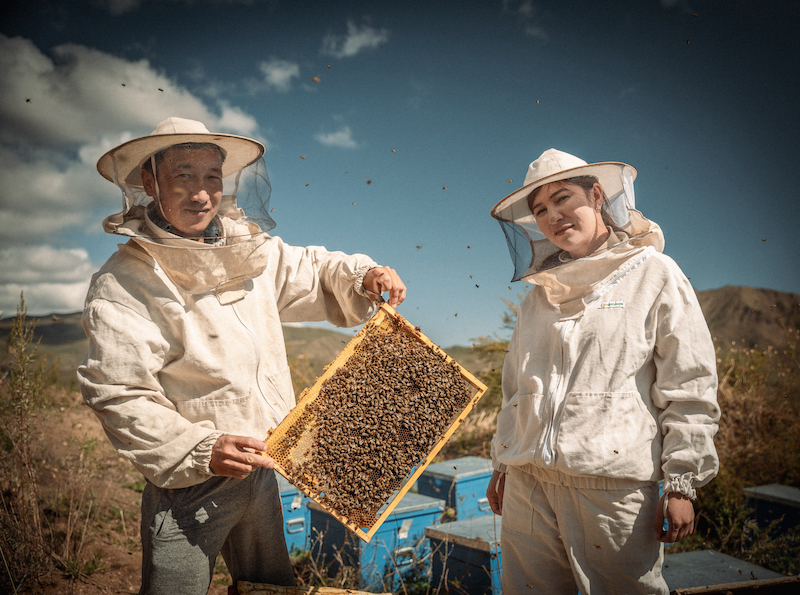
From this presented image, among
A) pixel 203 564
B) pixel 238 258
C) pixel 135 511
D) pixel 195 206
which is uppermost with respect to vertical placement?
pixel 195 206

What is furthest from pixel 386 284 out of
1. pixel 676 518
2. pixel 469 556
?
pixel 469 556

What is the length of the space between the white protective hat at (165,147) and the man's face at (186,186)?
0.06 meters

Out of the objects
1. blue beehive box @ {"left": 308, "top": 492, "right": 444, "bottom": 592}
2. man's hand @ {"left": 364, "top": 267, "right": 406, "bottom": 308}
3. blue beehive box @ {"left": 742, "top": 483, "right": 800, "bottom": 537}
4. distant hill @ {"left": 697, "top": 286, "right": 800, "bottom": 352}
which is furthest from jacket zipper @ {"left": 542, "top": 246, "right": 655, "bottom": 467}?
distant hill @ {"left": 697, "top": 286, "right": 800, "bottom": 352}

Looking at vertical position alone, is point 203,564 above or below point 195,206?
below

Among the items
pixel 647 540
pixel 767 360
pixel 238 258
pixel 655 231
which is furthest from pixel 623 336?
pixel 767 360

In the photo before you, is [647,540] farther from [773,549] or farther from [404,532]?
[773,549]

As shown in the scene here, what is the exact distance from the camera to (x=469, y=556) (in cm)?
382

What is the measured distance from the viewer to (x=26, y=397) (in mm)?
4406

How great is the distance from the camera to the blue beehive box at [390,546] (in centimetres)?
434

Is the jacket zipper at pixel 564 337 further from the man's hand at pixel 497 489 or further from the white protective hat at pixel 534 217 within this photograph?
the man's hand at pixel 497 489

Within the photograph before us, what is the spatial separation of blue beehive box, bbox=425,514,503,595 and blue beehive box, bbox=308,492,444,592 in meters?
0.28

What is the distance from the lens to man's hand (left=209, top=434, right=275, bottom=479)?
229cm

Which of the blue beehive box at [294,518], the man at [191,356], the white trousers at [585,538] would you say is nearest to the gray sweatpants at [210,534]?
the man at [191,356]

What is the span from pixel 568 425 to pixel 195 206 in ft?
7.03
